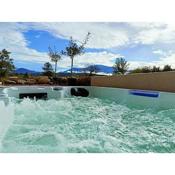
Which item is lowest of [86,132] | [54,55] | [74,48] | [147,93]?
[86,132]

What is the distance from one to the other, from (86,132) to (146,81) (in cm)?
376

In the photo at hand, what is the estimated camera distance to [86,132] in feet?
10.3

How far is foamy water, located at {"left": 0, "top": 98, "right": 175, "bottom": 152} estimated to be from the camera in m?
2.49

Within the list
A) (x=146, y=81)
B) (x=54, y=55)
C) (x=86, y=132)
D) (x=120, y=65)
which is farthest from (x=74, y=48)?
(x=86, y=132)

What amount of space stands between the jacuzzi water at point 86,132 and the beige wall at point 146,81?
1334 millimetres

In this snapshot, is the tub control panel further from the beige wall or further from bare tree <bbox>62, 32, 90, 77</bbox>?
bare tree <bbox>62, 32, 90, 77</bbox>

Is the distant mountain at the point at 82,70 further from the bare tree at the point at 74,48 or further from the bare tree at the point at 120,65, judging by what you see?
the bare tree at the point at 74,48

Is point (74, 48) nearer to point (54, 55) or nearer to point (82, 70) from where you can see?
point (82, 70)

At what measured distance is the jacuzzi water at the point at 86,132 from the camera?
2482 mm

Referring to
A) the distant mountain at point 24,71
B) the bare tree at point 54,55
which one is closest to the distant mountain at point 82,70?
the distant mountain at point 24,71

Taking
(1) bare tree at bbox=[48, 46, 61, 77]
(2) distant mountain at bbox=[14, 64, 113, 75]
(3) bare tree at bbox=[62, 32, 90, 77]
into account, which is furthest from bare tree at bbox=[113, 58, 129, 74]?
(1) bare tree at bbox=[48, 46, 61, 77]
